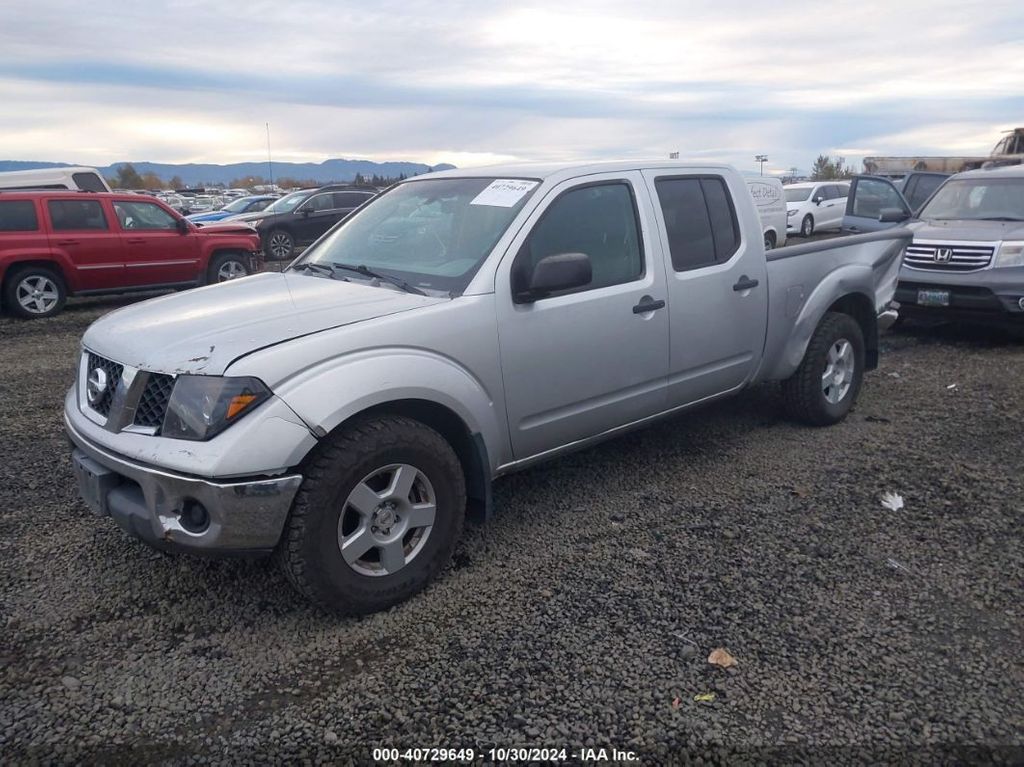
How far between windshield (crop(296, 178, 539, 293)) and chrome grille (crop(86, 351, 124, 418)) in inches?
48.1

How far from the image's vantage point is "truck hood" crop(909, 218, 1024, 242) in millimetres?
8211

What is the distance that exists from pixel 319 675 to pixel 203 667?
451mm

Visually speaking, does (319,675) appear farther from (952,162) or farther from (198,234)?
(952,162)

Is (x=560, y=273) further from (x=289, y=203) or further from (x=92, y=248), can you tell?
(x=289, y=203)

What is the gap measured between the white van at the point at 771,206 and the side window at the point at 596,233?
1076 cm

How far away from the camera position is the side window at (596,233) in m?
3.99

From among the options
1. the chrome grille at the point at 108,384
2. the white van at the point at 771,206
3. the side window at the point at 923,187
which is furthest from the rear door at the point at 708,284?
the side window at the point at 923,187

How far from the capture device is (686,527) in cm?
416

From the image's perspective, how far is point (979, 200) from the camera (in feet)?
30.2

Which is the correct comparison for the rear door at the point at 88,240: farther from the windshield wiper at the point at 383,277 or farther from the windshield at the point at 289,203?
the windshield wiper at the point at 383,277

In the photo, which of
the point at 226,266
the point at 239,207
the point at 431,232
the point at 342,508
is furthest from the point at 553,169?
the point at 239,207

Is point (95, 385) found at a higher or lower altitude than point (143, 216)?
lower

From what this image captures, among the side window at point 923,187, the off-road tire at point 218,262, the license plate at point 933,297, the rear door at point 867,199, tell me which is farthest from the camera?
the side window at point 923,187

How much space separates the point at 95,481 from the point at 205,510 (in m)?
0.62
